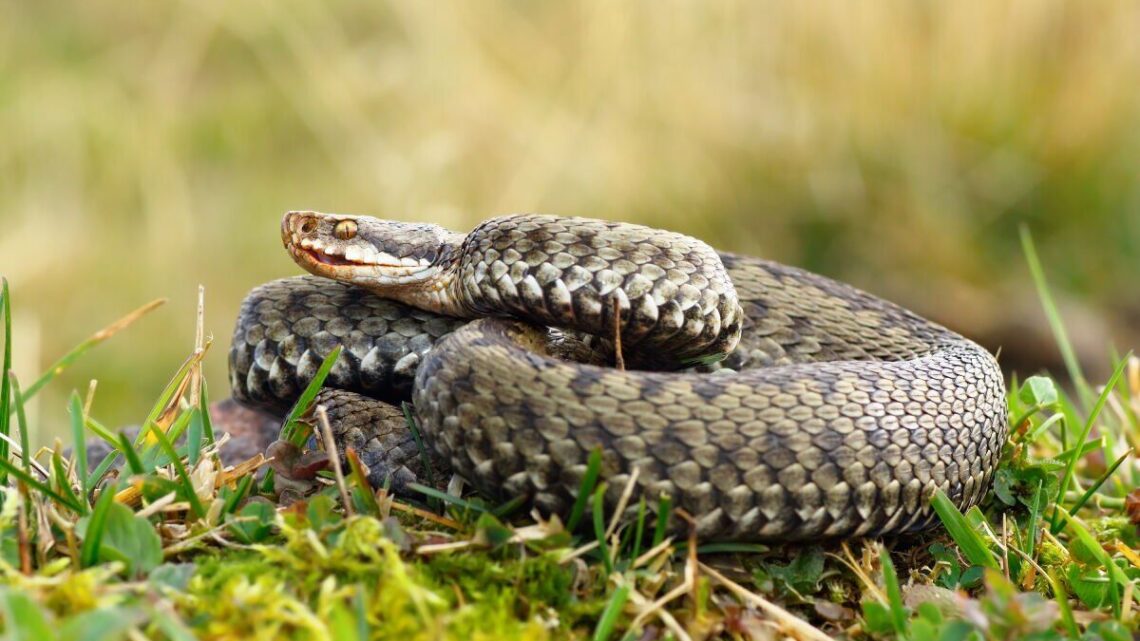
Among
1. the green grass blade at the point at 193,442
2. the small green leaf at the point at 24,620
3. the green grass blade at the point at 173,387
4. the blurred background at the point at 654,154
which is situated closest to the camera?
the small green leaf at the point at 24,620

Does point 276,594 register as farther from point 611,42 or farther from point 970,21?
point 970,21

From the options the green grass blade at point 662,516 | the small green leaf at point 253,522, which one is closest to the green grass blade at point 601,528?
the green grass blade at point 662,516

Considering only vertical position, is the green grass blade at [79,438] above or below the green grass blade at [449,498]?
above

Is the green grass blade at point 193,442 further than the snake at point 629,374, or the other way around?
the green grass blade at point 193,442

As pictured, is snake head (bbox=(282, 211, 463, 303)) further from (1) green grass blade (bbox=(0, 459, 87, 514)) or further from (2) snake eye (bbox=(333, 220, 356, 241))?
Answer: (1) green grass blade (bbox=(0, 459, 87, 514))

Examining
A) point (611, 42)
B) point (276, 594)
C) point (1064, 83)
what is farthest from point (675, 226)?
point (276, 594)

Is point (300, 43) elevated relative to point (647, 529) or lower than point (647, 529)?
elevated

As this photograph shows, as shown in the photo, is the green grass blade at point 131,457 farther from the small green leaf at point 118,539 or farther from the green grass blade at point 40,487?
the small green leaf at point 118,539
